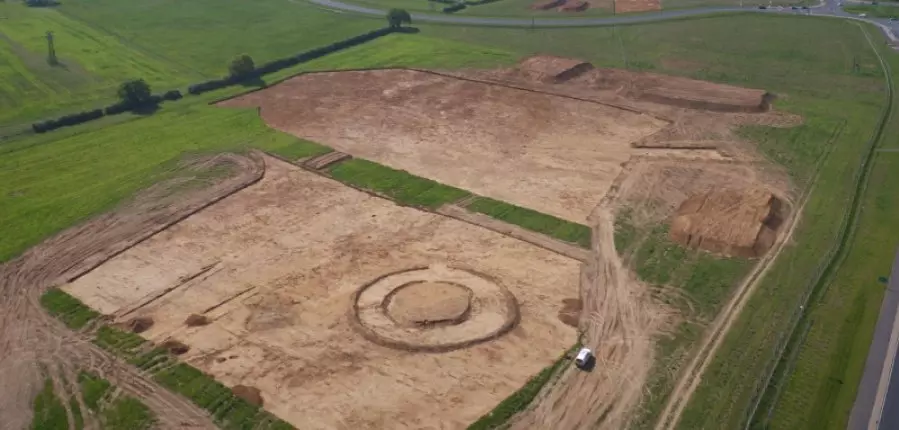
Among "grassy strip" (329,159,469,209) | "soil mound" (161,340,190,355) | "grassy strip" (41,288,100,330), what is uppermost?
"grassy strip" (329,159,469,209)

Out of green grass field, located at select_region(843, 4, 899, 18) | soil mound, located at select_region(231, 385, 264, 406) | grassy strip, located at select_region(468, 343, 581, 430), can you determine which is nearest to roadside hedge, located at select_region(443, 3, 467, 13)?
green grass field, located at select_region(843, 4, 899, 18)

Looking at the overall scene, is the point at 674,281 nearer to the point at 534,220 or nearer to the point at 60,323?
the point at 534,220

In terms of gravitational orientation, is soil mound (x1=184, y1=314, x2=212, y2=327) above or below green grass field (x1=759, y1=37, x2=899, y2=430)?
above

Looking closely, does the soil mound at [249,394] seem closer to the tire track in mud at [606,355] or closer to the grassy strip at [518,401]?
the grassy strip at [518,401]

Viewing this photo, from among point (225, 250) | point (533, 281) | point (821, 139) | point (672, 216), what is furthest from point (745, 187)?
point (225, 250)

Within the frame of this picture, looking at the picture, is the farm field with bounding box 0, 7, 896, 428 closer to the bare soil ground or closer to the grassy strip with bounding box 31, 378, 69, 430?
the bare soil ground

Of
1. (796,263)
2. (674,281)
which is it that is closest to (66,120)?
(674,281)

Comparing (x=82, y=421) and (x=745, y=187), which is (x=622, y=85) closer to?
(x=745, y=187)
